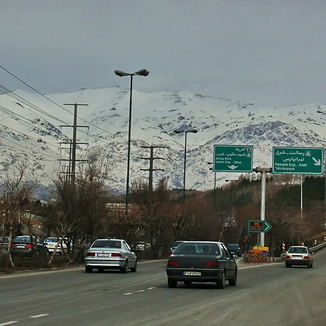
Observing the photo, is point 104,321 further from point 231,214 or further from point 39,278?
point 231,214

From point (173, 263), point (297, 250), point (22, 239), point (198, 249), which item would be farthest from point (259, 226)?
point (173, 263)

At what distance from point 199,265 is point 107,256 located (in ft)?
34.9

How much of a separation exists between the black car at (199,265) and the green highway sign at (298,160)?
28841mm

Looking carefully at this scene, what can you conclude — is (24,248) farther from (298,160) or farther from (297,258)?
(298,160)

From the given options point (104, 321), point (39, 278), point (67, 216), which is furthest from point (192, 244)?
point (67, 216)

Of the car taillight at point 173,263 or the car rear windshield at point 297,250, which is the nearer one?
the car taillight at point 173,263

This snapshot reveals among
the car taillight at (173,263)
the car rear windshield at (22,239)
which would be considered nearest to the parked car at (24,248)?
the car rear windshield at (22,239)

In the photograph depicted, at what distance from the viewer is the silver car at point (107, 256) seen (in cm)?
3453

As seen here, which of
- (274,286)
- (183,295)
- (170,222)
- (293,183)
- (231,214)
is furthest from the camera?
(293,183)

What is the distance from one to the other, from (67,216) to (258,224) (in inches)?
917

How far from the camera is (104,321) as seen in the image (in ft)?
48.4

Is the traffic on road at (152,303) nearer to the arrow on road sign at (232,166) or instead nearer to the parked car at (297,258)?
the parked car at (297,258)

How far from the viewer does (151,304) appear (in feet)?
62.0

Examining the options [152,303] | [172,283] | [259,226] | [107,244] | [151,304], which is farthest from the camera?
[259,226]
